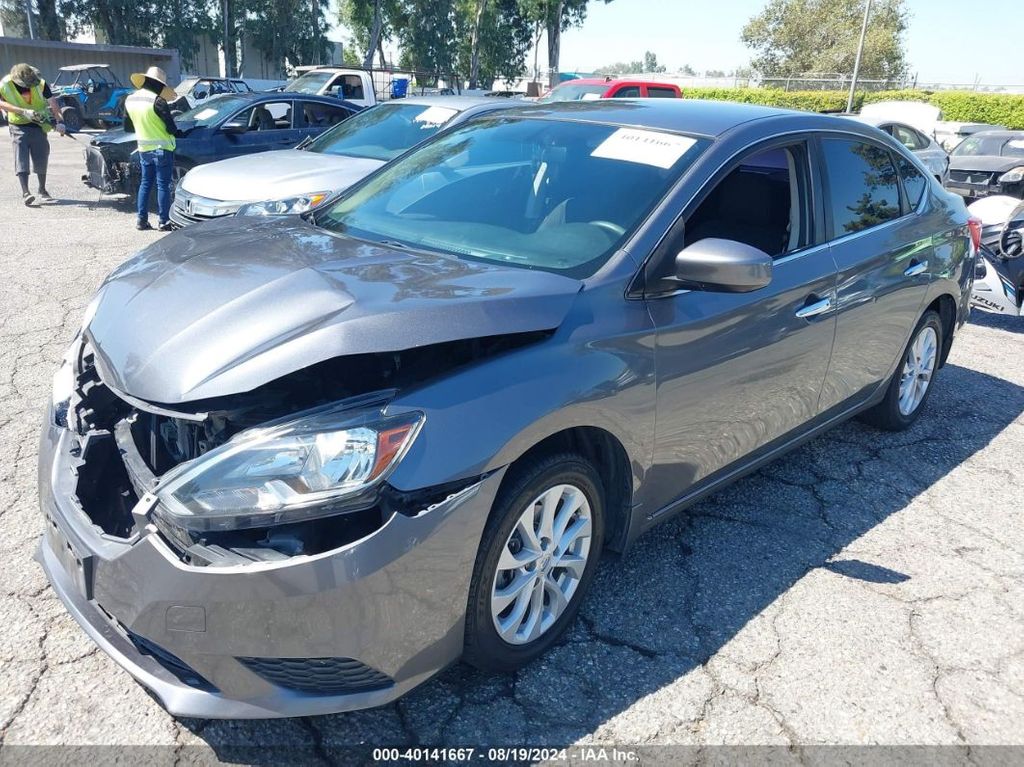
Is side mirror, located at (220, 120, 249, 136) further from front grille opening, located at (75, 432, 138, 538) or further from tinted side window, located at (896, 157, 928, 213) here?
front grille opening, located at (75, 432, 138, 538)

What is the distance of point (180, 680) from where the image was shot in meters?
2.08

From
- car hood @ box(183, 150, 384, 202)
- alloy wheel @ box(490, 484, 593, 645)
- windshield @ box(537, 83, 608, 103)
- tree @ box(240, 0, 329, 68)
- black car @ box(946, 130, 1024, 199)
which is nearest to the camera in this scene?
alloy wheel @ box(490, 484, 593, 645)

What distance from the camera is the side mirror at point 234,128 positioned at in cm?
1077

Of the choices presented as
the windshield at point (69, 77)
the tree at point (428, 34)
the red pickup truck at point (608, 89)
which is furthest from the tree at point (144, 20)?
the red pickup truck at point (608, 89)

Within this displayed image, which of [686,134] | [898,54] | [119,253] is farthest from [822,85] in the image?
[686,134]

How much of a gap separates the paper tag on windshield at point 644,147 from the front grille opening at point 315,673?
205 centimetres

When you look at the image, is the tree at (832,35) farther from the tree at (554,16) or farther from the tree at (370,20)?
the tree at (370,20)

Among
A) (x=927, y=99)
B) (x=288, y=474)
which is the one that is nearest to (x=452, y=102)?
(x=288, y=474)

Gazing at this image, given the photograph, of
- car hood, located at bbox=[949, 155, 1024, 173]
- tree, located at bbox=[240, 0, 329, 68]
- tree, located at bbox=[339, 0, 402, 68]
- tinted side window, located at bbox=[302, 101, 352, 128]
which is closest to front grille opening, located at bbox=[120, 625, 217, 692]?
tinted side window, located at bbox=[302, 101, 352, 128]

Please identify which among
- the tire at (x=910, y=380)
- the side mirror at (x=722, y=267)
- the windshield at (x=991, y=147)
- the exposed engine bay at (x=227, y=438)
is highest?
the side mirror at (x=722, y=267)

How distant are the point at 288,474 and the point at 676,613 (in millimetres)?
1637

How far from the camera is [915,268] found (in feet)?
13.7

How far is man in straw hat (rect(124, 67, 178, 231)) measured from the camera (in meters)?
9.34

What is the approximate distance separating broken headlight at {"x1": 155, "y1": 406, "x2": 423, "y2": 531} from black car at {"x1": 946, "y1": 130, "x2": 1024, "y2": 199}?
1160cm
